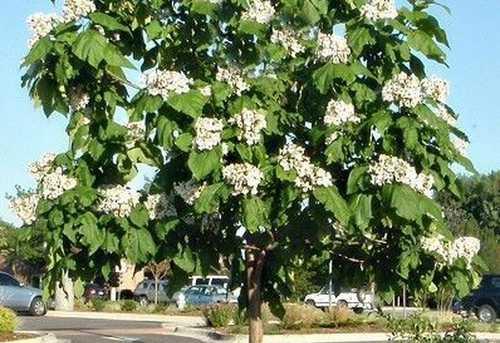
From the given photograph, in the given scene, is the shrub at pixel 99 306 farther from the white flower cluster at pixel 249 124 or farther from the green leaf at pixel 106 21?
the white flower cluster at pixel 249 124

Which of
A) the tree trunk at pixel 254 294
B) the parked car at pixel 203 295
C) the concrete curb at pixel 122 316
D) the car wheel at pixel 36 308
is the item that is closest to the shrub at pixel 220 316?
the concrete curb at pixel 122 316

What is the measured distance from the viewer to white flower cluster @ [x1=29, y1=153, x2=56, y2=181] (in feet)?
21.7

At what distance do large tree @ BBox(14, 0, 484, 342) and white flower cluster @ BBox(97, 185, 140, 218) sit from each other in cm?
1

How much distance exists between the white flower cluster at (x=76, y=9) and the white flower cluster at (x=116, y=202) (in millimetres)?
1083

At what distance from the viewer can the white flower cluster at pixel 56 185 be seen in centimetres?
632

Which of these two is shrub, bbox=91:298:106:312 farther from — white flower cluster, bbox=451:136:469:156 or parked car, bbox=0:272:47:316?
white flower cluster, bbox=451:136:469:156

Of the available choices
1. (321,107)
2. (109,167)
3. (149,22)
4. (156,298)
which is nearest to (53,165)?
(109,167)

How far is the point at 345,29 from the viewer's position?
6.63 metres

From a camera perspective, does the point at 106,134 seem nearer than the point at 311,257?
Yes

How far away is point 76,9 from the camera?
641cm

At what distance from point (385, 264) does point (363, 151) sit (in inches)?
41.9

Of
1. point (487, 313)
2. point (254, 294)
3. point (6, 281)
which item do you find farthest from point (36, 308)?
point (254, 294)

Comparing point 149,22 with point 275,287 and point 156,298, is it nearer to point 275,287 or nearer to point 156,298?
point 275,287

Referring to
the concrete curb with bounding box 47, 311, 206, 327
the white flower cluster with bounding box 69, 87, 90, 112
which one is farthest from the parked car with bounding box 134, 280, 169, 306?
the white flower cluster with bounding box 69, 87, 90, 112
